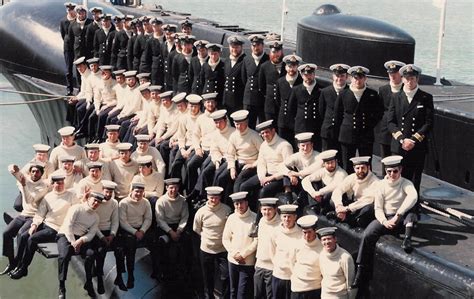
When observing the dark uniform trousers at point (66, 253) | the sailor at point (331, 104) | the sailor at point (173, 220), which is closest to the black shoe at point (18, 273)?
the dark uniform trousers at point (66, 253)

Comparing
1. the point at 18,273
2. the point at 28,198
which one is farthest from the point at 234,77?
the point at 18,273

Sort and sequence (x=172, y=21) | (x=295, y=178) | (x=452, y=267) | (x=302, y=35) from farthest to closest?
(x=172, y=21)
(x=302, y=35)
(x=295, y=178)
(x=452, y=267)

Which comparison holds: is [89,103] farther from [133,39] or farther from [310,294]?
[310,294]

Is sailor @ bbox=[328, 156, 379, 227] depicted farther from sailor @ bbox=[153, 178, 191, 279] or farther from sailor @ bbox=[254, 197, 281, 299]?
sailor @ bbox=[153, 178, 191, 279]

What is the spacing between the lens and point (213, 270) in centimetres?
1034

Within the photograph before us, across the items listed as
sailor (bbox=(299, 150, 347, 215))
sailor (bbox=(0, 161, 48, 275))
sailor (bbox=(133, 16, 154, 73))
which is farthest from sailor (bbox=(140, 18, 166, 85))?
sailor (bbox=(299, 150, 347, 215))

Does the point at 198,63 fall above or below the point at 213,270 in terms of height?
above

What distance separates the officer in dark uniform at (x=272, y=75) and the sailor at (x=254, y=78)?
0.46ft

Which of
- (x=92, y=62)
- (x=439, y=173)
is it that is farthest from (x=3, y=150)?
(x=439, y=173)

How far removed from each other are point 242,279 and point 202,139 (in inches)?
86.6

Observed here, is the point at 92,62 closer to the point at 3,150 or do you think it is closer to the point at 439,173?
the point at 439,173

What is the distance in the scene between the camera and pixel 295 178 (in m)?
9.20

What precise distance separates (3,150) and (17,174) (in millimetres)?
15478

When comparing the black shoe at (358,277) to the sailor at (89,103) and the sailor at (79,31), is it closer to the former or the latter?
the sailor at (89,103)
